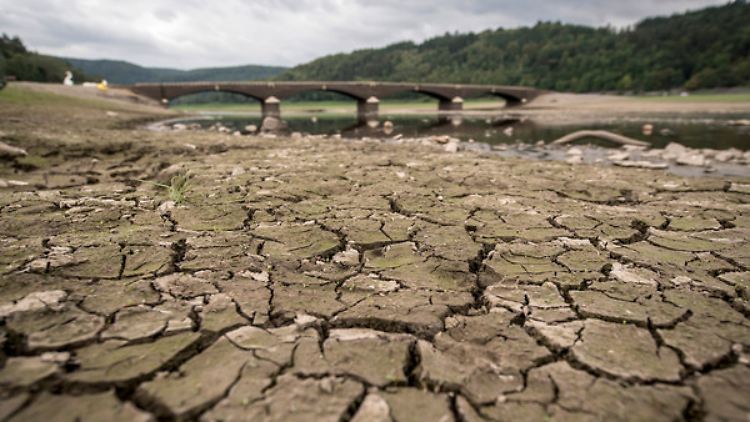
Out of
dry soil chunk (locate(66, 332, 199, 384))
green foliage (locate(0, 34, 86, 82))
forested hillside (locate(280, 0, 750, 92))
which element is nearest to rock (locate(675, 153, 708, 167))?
dry soil chunk (locate(66, 332, 199, 384))

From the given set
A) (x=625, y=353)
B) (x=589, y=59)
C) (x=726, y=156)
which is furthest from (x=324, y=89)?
(x=589, y=59)

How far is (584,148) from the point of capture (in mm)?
11211

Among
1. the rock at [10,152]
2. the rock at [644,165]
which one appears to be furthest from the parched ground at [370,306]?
the rock at [644,165]

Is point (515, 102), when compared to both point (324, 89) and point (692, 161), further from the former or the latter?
point (692, 161)

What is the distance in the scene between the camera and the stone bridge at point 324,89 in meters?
36.2

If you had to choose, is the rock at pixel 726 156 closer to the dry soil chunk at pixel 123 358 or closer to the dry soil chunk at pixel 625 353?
the dry soil chunk at pixel 625 353

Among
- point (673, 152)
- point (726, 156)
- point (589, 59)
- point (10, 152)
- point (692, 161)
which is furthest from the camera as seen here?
point (589, 59)

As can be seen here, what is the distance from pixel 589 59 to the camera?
75.9m

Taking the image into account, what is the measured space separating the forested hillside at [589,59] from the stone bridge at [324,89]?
28.4 meters

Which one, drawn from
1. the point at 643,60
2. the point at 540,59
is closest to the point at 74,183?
the point at 643,60

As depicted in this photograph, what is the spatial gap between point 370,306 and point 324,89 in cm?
4044

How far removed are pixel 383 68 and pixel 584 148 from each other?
9957 centimetres

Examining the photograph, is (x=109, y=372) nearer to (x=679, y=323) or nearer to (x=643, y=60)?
(x=679, y=323)

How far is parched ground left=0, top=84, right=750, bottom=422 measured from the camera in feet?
4.95
